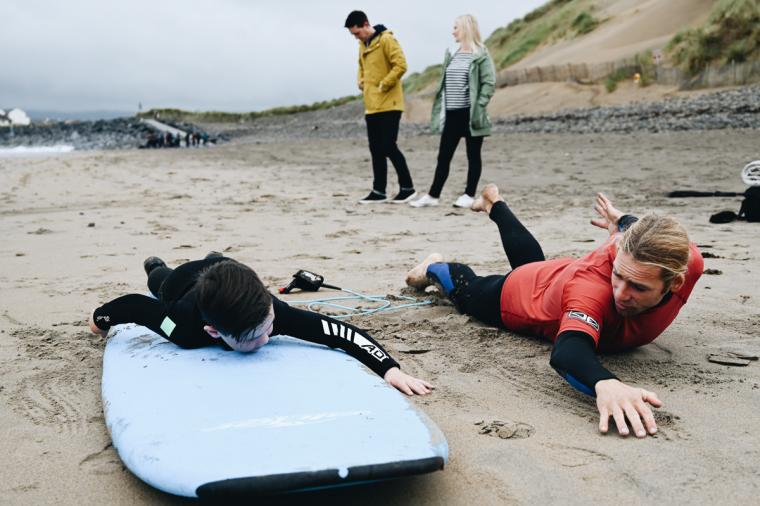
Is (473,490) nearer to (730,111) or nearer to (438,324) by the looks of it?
(438,324)

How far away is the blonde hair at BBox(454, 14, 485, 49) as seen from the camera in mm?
6832

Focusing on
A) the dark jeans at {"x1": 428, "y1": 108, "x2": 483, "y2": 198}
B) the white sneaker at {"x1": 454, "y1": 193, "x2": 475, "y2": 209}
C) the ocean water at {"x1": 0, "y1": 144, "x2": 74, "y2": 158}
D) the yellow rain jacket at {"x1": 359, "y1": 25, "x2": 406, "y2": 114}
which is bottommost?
the white sneaker at {"x1": 454, "y1": 193, "x2": 475, "y2": 209}

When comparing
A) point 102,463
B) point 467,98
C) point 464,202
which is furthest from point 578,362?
point 467,98

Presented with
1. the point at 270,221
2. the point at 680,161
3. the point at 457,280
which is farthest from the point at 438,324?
the point at 680,161

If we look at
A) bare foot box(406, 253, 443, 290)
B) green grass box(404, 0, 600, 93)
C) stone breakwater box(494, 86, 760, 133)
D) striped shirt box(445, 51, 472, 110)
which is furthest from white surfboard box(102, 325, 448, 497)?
green grass box(404, 0, 600, 93)

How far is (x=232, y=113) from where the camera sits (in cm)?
4138

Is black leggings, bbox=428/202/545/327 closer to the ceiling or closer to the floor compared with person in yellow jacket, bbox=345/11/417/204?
closer to the floor

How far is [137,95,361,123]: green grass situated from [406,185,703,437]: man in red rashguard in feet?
105

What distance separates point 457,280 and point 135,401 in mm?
1820

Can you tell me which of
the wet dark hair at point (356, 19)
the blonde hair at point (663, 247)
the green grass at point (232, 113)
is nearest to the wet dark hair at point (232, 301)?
the blonde hair at point (663, 247)

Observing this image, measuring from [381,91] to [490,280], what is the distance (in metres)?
4.11

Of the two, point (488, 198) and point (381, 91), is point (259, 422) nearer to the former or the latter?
point (488, 198)

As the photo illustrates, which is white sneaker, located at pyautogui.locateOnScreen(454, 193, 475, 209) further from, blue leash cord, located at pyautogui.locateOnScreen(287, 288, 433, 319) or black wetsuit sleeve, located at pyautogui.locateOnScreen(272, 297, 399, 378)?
black wetsuit sleeve, located at pyautogui.locateOnScreen(272, 297, 399, 378)

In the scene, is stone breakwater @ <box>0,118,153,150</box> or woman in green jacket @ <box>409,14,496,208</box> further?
stone breakwater @ <box>0,118,153,150</box>
